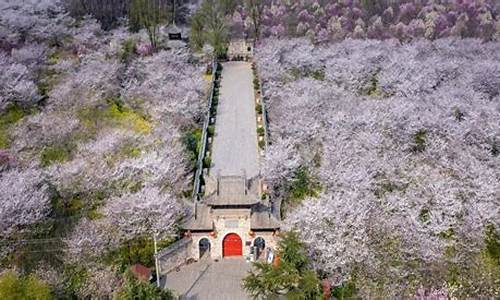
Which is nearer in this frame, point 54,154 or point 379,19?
point 54,154

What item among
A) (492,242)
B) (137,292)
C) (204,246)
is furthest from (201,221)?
(492,242)

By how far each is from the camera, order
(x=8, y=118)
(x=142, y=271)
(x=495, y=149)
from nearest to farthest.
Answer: (x=142, y=271) → (x=495, y=149) → (x=8, y=118)

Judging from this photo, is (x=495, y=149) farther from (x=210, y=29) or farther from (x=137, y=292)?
(x=210, y=29)

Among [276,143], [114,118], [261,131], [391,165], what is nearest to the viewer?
[391,165]

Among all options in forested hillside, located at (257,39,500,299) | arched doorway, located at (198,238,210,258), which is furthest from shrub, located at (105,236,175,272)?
forested hillside, located at (257,39,500,299)

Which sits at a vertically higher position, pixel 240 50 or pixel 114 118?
pixel 240 50

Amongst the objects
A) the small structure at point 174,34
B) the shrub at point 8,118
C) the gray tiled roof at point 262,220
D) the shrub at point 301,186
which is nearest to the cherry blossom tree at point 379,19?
the small structure at point 174,34

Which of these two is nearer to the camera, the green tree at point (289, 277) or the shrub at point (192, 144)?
the green tree at point (289, 277)

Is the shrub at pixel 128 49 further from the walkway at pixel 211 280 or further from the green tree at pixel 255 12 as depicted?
the walkway at pixel 211 280
